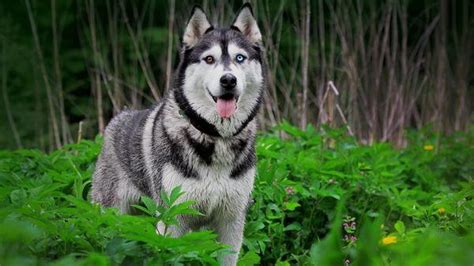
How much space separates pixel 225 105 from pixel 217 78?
195mm

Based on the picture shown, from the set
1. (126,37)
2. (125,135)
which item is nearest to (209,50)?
(125,135)

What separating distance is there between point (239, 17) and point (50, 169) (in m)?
1.68

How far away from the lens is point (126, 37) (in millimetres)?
9422

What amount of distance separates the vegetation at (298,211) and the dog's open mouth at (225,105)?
1.96 ft

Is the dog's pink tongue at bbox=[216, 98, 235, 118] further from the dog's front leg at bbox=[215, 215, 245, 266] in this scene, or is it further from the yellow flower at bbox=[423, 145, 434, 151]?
the yellow flower at bbox=[423, 145, 434, 151]

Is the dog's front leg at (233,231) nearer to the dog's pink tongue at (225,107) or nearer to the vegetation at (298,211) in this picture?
the vegetation at (298,211)

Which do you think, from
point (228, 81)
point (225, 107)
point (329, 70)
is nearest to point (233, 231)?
point (225, 107)

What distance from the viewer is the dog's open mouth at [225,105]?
3.67m

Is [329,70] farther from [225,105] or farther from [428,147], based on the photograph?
[225,105]

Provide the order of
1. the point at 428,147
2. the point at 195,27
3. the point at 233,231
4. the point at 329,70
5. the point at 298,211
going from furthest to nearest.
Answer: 1. the point at 329,70
2. the point at 428,147
3. the point at 298,211
4. the point at 195,27
5. the point at 233,231

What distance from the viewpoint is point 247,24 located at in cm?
400

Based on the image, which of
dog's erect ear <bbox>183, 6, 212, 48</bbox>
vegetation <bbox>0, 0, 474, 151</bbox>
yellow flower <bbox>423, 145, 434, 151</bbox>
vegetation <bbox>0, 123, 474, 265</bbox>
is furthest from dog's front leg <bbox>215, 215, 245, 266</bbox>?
yellow flower <bbox>423, 145, 434, 151</bbox>

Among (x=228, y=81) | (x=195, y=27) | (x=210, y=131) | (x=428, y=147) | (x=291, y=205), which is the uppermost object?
(x=195, y=27)

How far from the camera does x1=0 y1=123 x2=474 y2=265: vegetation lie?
6.63 ft
